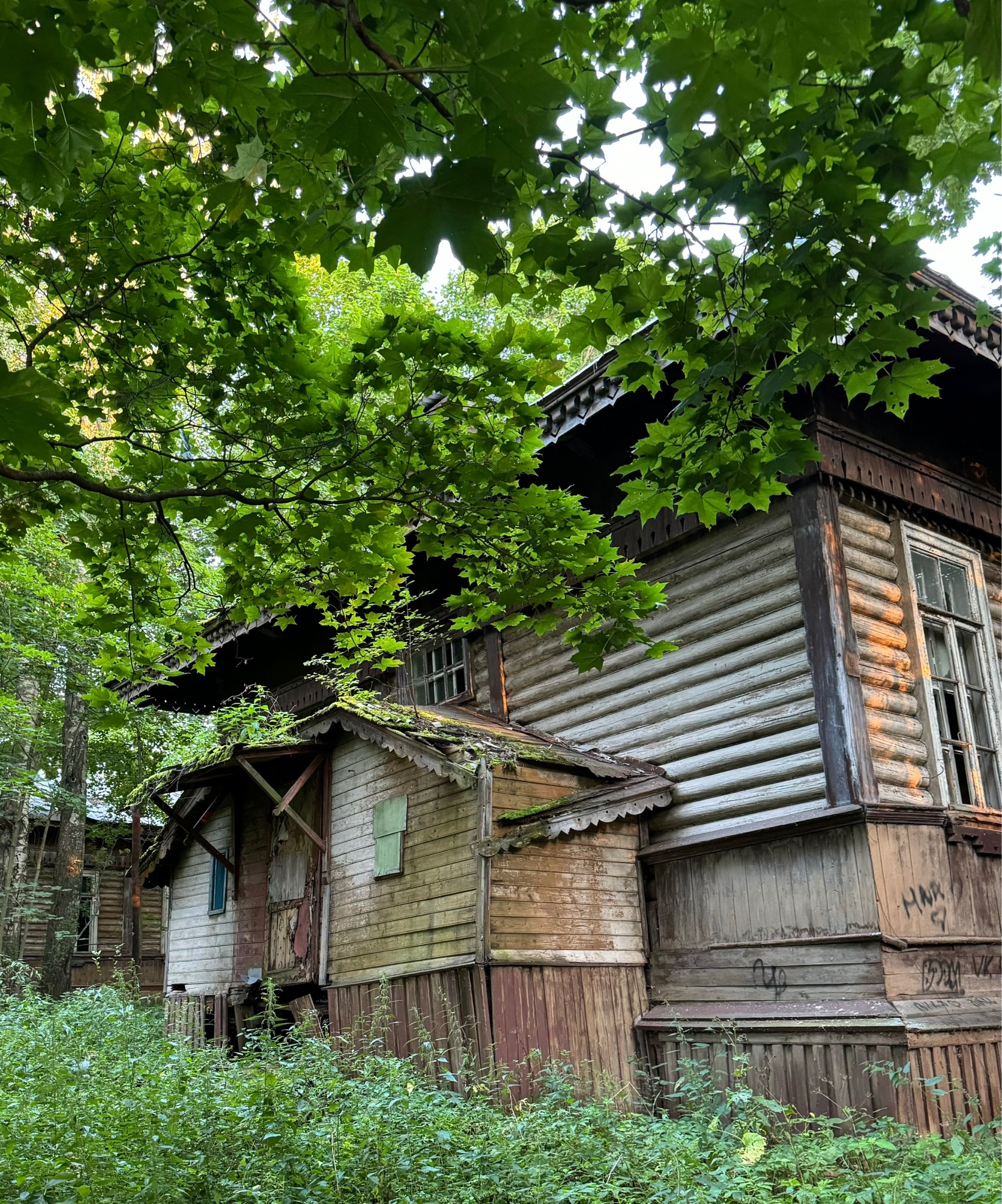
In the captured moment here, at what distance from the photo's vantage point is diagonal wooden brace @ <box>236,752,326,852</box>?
1062cm

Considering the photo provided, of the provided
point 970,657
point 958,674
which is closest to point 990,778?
point 958,674

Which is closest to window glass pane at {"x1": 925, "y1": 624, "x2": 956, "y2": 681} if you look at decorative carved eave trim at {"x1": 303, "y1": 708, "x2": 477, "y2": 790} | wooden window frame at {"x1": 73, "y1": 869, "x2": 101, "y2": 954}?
decorative carved eave trim at {"x1": 303, "y1": 708, "x2": 477, "y2": 790}

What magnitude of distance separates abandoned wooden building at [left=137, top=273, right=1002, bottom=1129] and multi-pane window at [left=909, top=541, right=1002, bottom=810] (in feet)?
0.09

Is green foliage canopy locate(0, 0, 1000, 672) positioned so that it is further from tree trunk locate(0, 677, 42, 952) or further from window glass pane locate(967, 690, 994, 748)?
tree trunk locate(0, 677, 42, 952)

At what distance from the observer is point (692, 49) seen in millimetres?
2846

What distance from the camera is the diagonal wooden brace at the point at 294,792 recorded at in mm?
10625

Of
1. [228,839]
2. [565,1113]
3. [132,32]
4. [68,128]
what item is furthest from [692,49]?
[228,839]

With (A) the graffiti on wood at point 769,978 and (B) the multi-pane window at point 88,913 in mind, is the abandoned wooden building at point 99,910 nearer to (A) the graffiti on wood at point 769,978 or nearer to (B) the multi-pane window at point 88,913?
(B) the multi-pane window at point 88,913

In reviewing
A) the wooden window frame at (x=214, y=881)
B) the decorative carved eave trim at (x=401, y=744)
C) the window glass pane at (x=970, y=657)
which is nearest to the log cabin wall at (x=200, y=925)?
the wooden window frame at (x=214, y=881)

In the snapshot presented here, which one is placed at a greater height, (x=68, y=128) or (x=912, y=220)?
(x=68, y=128)

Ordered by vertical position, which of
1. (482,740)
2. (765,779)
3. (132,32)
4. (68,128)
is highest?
(132,32)

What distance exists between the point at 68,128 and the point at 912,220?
326cm

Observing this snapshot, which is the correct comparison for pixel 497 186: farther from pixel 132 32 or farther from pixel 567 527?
pixel 567 527

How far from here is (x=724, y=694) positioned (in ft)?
30.5
